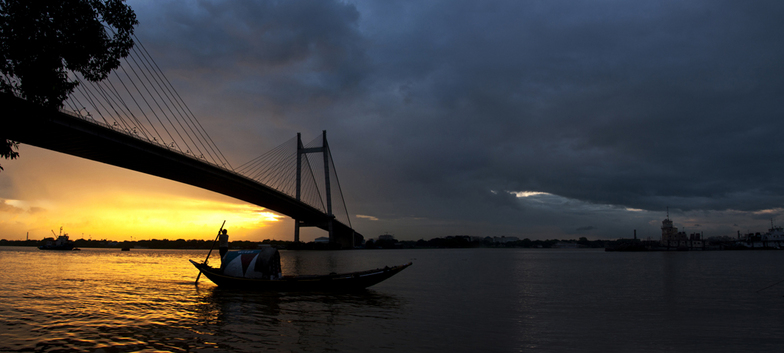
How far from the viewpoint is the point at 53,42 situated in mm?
8359

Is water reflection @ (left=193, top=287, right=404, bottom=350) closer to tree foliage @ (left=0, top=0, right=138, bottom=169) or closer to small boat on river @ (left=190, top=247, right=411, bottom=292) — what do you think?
small boat on river @ (left=190, top=247, right=411, bottom=292)

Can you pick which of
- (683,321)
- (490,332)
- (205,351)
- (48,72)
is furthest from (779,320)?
(48,72)

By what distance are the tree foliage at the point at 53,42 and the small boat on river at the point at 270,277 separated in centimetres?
1015

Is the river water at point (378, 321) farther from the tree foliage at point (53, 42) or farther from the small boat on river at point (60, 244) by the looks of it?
the small boat on river at point (60, 244)

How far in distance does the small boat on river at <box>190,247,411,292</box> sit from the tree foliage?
400 inches

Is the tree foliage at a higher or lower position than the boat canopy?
higher

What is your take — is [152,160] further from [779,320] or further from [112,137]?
[779,320]

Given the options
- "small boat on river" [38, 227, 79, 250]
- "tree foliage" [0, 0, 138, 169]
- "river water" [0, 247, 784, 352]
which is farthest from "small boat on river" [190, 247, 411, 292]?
"small boat on river" [38, 227, 79, 250]

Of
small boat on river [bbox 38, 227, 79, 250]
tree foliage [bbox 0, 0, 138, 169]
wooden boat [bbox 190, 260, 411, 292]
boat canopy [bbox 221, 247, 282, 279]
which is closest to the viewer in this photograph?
tree foliage [bbox 0, 0, 138, 169]

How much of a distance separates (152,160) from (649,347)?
3951 centimetres

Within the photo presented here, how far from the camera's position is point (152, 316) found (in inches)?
472

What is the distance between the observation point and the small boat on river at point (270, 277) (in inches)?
685

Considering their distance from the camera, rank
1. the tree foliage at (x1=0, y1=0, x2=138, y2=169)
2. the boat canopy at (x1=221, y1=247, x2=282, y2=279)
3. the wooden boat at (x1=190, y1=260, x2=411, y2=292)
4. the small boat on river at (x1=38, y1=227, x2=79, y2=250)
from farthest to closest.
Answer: the small boat on river at (x1=38, y1=227, x2=79, y2=250) → the boat canopy at (x1=221, y1=247, x2=282, y2=279) → the wooden boat at (x1=190, y1=260, x2=411, y2=292) → the tree foliage at (x1=0, y1=0, x2=138, y2=169)

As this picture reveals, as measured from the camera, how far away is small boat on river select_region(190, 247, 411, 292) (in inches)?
685
